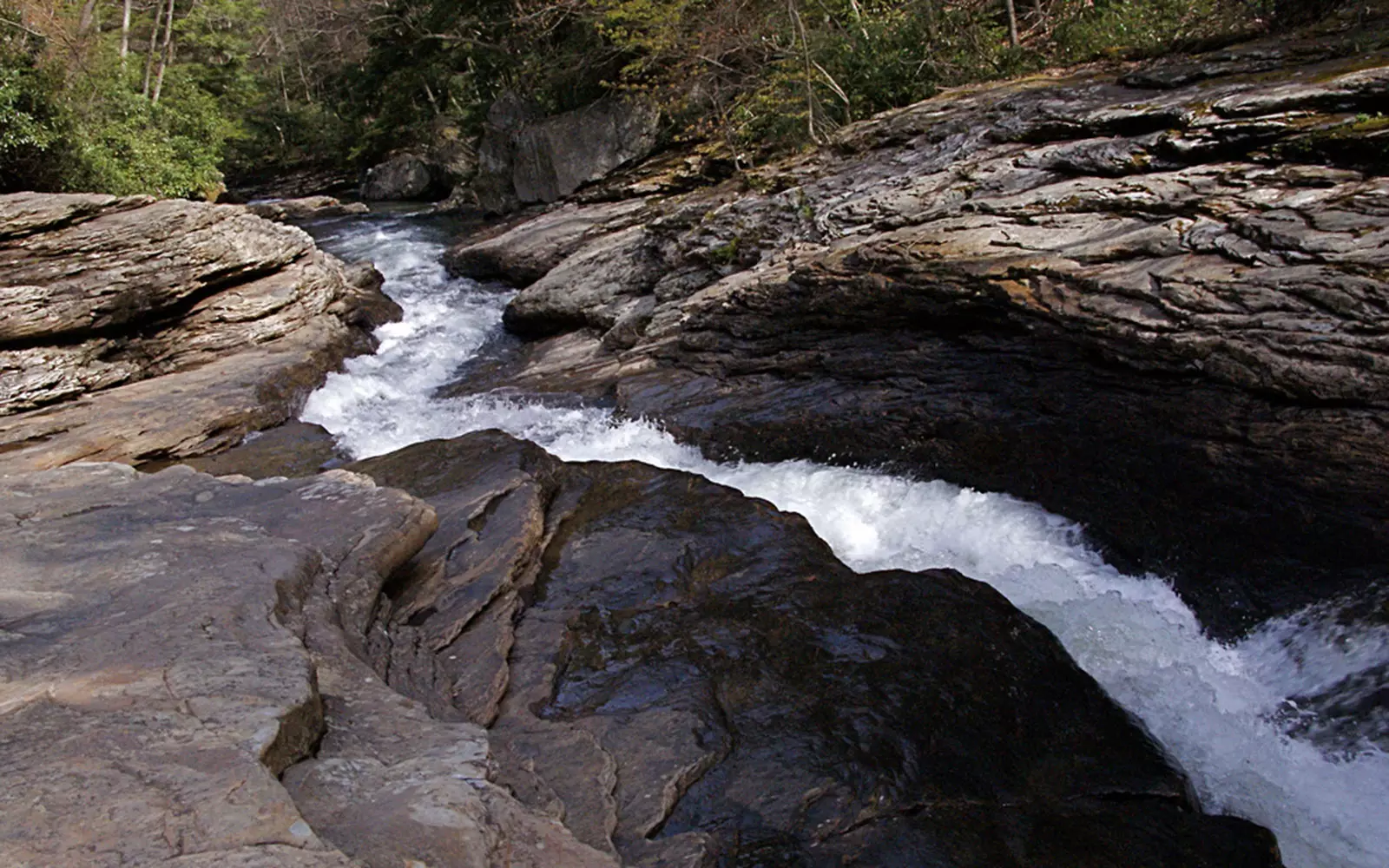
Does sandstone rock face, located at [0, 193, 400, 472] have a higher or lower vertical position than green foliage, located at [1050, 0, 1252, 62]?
lower

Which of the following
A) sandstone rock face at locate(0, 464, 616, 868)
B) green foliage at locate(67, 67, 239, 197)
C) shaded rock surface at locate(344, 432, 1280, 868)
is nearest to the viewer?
sandstone rock face at locate(0, 464, 616, 868)

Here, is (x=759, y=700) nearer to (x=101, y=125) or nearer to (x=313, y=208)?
(x=101, y=125)

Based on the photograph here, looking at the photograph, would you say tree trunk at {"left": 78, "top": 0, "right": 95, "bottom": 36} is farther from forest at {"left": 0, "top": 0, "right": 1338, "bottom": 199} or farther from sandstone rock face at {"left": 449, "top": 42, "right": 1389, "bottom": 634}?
sandstone rock face at {"left": 449, "top": 42, "right": 1389, "bottom": 634}

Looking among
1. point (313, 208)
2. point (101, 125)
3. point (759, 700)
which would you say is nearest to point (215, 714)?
point (759, 700)

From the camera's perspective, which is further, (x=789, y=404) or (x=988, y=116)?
(x=988, y=116)

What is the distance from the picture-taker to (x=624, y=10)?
1345 centimetres

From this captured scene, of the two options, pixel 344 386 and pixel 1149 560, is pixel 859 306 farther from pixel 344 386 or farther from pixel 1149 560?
pixel 344 386

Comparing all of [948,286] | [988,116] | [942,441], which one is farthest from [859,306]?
[988,116]

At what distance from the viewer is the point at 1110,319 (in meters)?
5.96

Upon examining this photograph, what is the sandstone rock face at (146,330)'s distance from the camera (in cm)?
882

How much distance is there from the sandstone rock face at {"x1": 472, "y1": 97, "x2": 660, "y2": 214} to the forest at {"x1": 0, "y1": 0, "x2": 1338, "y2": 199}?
20.7 inches

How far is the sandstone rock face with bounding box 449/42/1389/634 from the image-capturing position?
514 centimetres

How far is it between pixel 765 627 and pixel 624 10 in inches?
458

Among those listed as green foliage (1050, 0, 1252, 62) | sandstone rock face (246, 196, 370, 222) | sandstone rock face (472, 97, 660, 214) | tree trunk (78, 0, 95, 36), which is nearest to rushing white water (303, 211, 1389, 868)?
green foliage (1050, 0, 1252, 62)
